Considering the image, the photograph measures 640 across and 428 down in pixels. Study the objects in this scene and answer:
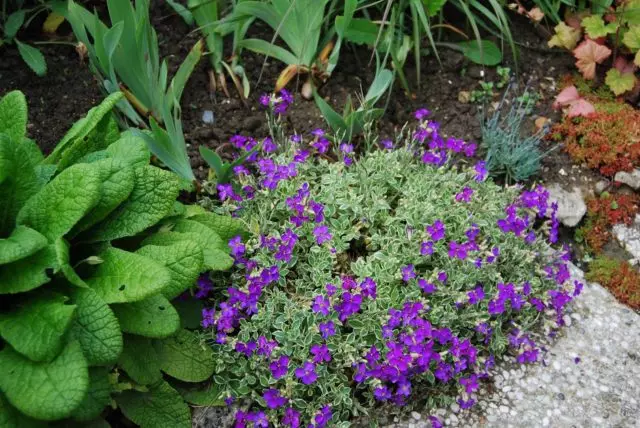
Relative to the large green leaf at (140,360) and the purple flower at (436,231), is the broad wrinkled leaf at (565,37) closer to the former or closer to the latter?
the purple flower at (436,231)

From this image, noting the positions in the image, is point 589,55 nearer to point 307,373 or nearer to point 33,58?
point 307,373

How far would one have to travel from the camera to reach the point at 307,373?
256 cm

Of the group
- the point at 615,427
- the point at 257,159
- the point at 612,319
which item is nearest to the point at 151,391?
the point at 257,159

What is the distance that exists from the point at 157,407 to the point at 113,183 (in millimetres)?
807

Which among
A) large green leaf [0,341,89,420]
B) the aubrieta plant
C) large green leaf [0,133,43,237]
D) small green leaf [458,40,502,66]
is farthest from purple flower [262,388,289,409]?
small green leaf [458,40,502,66]

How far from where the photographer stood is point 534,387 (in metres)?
2.98

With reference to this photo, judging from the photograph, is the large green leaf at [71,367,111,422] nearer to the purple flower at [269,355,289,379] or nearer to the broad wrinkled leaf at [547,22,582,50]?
the purple flower at [269,355,289,379]

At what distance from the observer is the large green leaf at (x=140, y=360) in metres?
2.48

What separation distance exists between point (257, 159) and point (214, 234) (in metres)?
0.62

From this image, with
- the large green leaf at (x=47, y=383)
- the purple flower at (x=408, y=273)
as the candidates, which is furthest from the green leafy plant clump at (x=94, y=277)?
the purple flower at (x=408, y=273)

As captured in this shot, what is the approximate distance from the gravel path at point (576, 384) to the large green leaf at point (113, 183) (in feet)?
4.36

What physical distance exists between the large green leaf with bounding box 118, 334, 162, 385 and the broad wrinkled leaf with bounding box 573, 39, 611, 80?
9.11 ft

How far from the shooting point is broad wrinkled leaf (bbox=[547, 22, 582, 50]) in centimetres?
404

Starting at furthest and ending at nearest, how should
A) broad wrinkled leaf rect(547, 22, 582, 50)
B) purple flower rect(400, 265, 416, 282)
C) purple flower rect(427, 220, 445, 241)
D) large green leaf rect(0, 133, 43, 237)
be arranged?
1. broad wrinkled leaf rect(547, 22, 582, 50)
2. purple flower rect(427, 220, 445, 241)
3. purple flower rect(400, 265, 416, 282)
4. large green leaf rect(0, 133, 43, 237)
